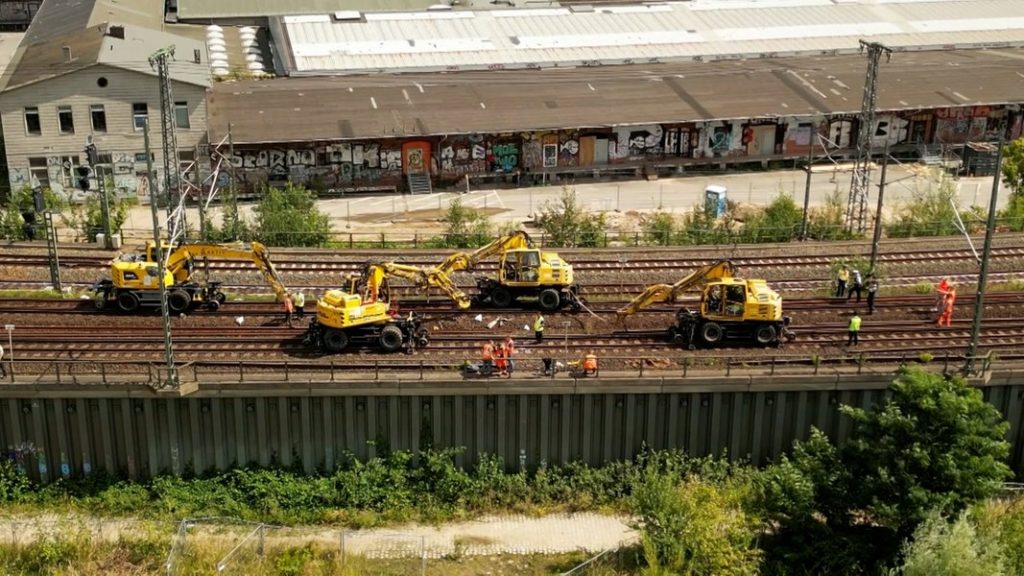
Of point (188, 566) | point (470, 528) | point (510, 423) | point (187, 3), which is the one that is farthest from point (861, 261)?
point (187, 3)

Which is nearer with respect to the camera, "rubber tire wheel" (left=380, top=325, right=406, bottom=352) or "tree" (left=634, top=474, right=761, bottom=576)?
"tree" (left=634, top=474, right=761, bottom=576)

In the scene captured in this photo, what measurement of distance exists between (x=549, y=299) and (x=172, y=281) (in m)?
13.0

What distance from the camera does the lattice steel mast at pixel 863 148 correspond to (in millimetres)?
45031

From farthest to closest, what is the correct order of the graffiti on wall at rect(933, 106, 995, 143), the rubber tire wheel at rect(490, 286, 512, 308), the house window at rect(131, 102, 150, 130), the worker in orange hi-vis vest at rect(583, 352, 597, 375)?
1. the graffiti on wall at rect(933, 106, 995, 143)
2. the house window at rect(131, 102, 150, 130)
3. the rubber tire wheel at rect(490, 286, 512, 308)
4. the worker in orange hi-vis vest at rect(583, 352, 597, 375)

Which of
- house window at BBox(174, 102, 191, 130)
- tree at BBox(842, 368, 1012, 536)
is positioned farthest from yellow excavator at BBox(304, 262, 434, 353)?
house window at BBox(174, 102, 191, 130)

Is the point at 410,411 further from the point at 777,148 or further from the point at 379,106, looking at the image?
the point at 777,148

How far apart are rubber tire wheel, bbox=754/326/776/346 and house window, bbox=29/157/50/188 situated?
36801 mm

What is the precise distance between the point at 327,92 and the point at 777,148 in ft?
84.8

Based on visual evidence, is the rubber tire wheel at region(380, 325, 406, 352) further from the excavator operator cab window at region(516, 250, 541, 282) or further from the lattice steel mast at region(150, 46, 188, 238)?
the lattice steel mast at region(150, 46, 188, 238)

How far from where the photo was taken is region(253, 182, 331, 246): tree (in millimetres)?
46750

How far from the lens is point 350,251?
45094 mm

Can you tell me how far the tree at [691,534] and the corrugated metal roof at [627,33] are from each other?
46.1 meters

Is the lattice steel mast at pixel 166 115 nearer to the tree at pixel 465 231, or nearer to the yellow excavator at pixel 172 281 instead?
the yellow excavator at pixel 172 281

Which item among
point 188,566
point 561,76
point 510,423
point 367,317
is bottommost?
point 188,566
